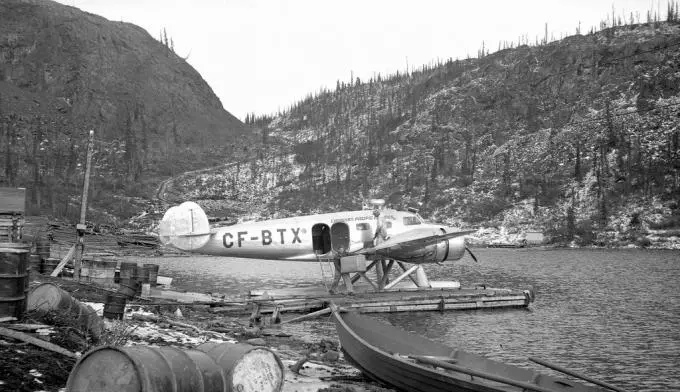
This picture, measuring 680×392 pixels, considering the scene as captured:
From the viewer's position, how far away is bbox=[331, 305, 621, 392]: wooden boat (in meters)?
10.1

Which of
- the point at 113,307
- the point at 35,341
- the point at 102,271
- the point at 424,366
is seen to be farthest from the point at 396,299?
the point at 35,341

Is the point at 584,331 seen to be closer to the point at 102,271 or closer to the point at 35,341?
the point at 35,341

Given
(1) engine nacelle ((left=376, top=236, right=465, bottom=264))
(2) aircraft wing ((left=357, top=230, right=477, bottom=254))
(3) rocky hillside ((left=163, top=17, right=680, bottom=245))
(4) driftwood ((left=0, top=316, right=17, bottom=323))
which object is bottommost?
(4) driftwood ((left=0, top=316, right=17, bottom=323))

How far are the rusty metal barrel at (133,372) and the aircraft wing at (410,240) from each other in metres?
18.4

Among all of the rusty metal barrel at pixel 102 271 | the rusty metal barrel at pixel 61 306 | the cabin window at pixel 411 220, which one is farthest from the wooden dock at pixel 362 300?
the rusty metal barrel at pixel 61 306

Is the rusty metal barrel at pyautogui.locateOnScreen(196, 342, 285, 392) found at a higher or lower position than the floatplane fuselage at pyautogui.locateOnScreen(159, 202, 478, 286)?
lower

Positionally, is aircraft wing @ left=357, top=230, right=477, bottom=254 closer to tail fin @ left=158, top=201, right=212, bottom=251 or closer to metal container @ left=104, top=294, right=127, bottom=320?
tail fin @ left=158, top=201, right=212, bottom=251

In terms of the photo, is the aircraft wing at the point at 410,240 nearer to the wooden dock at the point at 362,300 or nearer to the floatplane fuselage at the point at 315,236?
the floatplane fuselage at the point at 315,236

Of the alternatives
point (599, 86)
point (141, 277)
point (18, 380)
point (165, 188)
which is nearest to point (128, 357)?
point (18, 380)

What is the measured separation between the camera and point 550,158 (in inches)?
5930

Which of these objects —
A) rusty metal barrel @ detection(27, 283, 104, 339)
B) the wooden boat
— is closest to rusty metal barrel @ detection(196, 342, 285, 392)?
the wooden boat

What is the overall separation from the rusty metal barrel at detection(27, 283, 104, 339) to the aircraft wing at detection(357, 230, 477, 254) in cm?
1479

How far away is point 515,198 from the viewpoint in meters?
141

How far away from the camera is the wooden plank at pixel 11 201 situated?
22.8 meters
